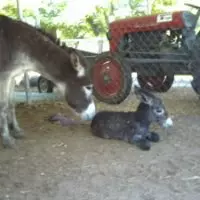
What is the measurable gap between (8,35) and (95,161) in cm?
174

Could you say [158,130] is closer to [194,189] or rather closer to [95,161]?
[95,161]

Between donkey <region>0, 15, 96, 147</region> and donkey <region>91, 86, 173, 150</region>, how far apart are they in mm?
238

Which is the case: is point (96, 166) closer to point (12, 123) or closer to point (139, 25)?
point (12, 123)

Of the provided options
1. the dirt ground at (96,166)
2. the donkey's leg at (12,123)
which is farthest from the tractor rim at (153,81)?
the donkey's leg at (12,123)

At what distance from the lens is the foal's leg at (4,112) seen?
185 inches

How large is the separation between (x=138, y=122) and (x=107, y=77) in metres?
2.40

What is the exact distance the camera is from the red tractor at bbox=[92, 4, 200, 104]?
6.25m

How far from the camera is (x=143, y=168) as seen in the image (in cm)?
387

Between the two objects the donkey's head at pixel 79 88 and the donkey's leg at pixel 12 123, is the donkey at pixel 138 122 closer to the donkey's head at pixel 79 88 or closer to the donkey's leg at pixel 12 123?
the donkey's head at pixel 79 88

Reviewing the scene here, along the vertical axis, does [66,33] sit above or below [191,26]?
below

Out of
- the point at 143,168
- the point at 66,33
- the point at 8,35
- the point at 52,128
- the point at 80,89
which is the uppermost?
the point at 8,35

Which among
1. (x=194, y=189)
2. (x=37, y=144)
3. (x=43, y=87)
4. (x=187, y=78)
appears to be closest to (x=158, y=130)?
(x=37, y=144)

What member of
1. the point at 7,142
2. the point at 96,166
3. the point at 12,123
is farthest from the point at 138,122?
the point at 12,123

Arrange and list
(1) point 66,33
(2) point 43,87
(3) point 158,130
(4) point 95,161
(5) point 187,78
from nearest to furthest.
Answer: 1. (4) point 95,161
2. (3) point 158,130
3. (2) point 43,87
4. (5) point 187,78
5. (1) point 66,33
